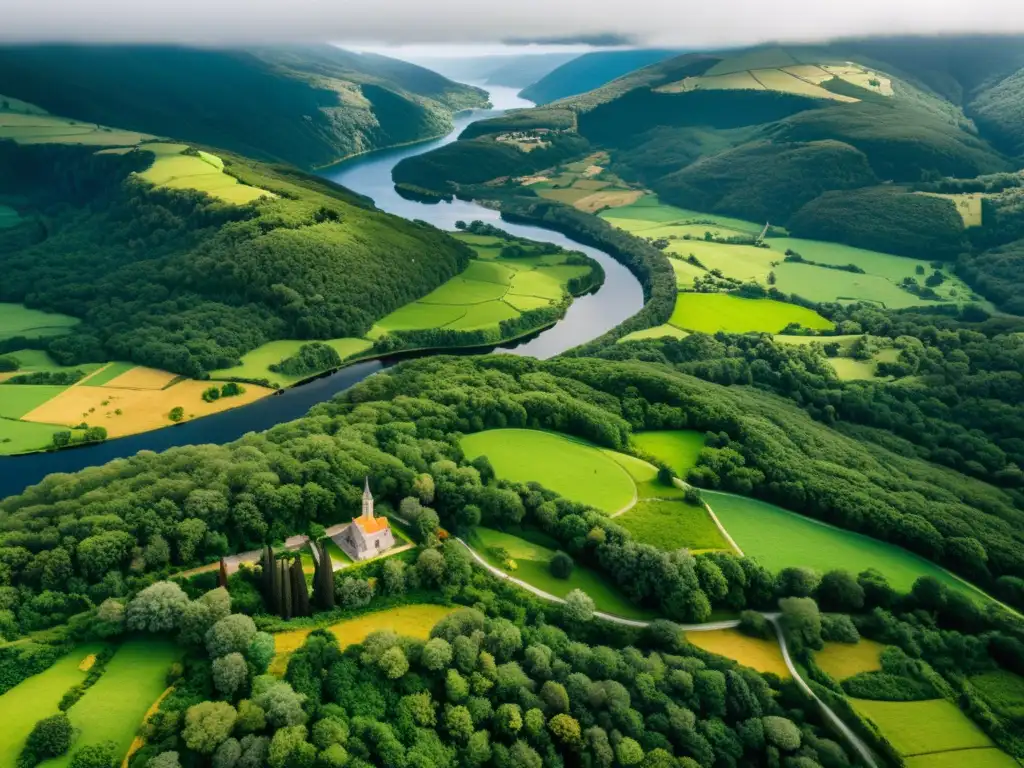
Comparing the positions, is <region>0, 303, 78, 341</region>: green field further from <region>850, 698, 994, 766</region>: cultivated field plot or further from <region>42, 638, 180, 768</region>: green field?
<region>850, 698, 994, 766</region>: cultivated field plot

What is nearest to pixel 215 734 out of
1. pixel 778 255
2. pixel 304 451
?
pixel 304 451

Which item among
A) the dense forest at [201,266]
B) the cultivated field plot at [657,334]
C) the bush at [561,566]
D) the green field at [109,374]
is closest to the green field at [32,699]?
the bush at [561,566]

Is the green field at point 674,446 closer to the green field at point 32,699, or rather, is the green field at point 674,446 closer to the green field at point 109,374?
the green field at point 32,699

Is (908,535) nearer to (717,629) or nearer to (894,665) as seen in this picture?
(894,665)

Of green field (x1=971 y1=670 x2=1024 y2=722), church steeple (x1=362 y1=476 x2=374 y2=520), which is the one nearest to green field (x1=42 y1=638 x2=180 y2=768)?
church steeple (x1=362 y1=476 x2=374 y2=520)

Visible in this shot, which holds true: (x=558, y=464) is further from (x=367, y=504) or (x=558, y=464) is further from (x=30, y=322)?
(x=30, y=322)

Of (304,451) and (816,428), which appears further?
(816,428)

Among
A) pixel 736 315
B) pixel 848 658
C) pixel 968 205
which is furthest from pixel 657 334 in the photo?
pixel 968 205
